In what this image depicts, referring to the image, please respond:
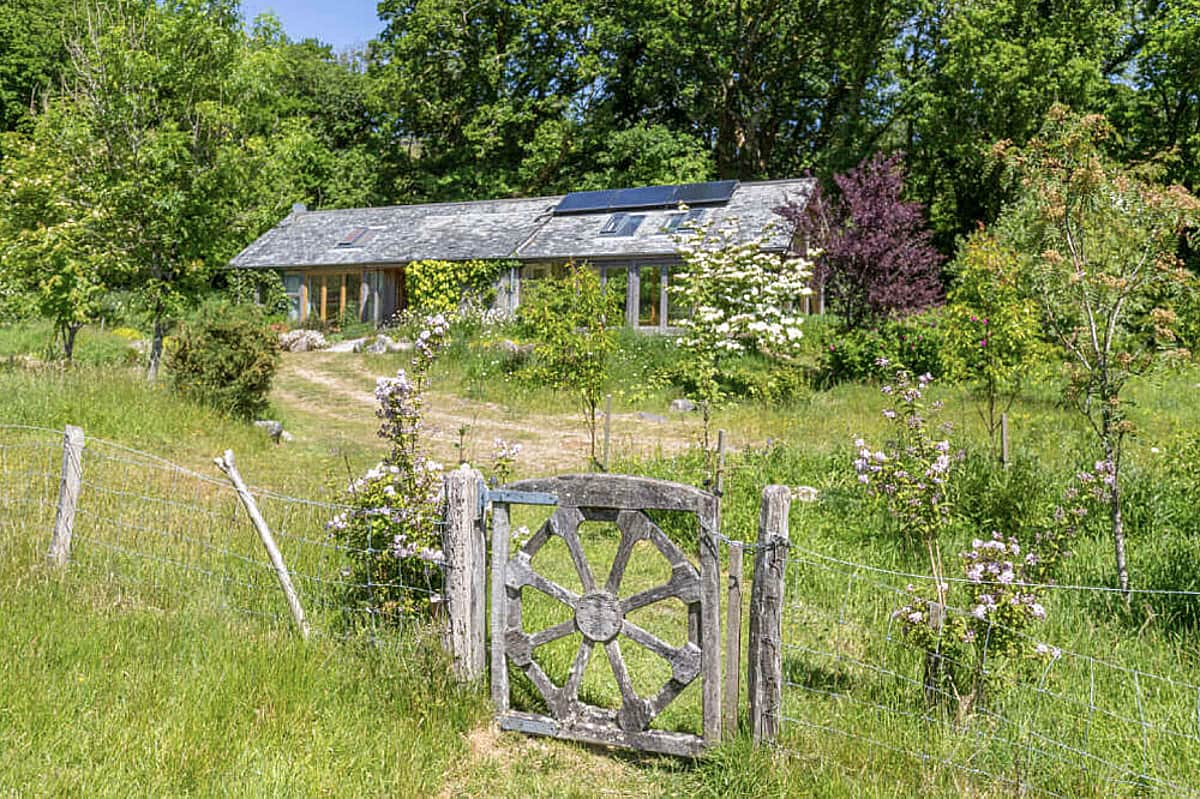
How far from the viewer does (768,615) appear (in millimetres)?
3941

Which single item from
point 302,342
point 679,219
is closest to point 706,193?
point 679,219

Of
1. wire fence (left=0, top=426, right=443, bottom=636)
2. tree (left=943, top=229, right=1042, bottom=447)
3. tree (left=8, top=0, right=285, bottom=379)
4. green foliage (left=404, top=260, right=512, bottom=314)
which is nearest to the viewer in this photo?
wire fence (left=0, top=426, right=443, bottom=636)

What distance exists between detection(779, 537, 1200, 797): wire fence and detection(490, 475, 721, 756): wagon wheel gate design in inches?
17.0

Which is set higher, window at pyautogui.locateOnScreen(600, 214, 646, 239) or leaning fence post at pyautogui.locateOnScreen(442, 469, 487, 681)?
window at pyautogui.locateOnScreen(600, 214, 646, 239)

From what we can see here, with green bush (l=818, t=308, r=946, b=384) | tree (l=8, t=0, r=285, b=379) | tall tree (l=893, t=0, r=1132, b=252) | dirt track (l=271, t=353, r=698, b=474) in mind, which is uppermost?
tall tree (l=893, t=0, r=1132, b=252)

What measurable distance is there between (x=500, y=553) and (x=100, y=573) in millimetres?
3098

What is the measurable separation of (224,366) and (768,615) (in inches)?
418

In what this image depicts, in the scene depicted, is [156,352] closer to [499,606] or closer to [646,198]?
[499,606]

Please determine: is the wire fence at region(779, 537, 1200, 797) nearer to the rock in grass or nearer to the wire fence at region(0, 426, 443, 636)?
the wire fence at region(0, 426, 443, 636)

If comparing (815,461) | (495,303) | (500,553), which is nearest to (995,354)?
(815,461)

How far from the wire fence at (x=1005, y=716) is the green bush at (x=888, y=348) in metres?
11.9

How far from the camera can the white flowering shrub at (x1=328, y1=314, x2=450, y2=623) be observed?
15.9 ft

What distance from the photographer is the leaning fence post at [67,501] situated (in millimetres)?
5887

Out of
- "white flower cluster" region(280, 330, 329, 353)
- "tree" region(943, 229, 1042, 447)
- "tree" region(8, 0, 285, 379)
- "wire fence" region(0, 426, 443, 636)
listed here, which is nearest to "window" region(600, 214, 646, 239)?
"white flower cluster" region(280, 330, 329, 353)
